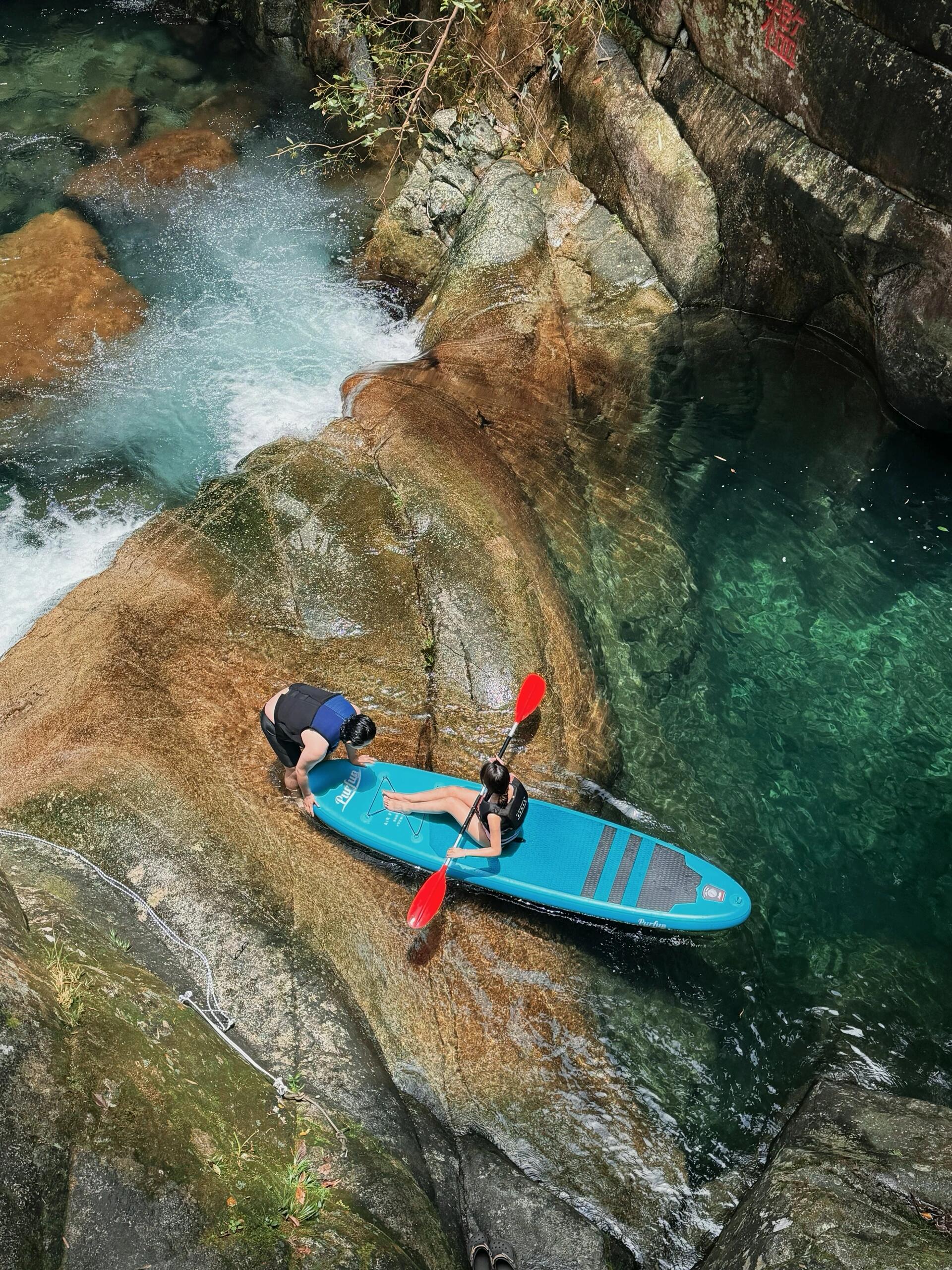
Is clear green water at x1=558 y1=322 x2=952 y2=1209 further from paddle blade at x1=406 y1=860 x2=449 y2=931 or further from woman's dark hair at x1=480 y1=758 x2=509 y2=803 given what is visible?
woman's dark hair at x1=480 y1=758 x2=509 y2=803

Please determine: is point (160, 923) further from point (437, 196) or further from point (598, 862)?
point (437, 196)

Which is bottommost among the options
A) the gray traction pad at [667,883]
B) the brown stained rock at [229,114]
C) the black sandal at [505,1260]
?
the black sandal at [505,1260]

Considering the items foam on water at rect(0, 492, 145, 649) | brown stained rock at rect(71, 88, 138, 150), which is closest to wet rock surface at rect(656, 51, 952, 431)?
foam on water at rect(0, 492, 145, 649)

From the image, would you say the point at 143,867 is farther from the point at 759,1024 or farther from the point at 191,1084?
the point at 759,1024

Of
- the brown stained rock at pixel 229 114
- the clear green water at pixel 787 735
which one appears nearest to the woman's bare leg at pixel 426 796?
the clear green water at pixel 787 735

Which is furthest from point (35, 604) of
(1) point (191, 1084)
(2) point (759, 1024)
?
(2) point (759, 1024)

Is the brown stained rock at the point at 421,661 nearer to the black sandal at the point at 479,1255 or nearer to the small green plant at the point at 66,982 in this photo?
the black sandal at the point at 479,1255

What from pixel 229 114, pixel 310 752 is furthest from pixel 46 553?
pixel 229 114
